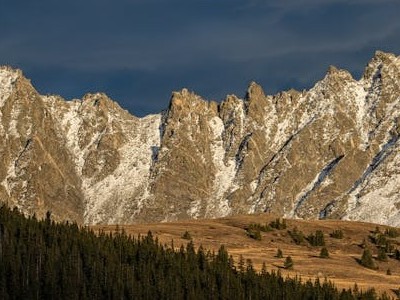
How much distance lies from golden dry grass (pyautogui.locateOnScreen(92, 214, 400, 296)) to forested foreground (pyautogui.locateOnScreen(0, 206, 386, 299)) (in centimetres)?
789

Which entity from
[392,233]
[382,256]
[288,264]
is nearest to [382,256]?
[382,256]

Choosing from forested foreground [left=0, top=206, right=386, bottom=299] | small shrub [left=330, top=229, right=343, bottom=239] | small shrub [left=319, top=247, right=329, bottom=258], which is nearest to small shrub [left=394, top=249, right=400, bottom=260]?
small shrub [left=330, top=229, right=343, bottom=239]

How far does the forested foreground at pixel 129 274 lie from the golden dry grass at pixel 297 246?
7.89 m

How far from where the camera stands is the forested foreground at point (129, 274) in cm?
12569

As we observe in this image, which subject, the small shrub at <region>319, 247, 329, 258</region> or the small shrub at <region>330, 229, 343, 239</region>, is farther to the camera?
the small shrub at <region>330, 229, 343, 239</region>

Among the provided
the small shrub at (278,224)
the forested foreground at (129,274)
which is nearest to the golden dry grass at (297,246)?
the small shrub at (278,224)

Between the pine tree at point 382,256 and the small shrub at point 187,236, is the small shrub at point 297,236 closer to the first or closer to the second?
the pine tree at point 382,256

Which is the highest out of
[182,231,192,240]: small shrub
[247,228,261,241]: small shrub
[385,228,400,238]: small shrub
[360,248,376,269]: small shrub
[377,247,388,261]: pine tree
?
[385,228,400,238]: small shrub

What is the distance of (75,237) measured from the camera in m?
147

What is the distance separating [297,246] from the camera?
162 meters

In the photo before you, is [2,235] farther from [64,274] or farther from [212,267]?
[212,267]

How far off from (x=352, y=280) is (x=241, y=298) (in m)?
21.9

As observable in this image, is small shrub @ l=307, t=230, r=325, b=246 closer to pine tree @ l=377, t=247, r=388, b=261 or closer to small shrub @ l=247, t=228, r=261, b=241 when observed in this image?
small shrub @ l=247, t=228, r=261, b=241

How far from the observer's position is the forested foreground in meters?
126
